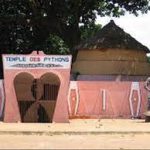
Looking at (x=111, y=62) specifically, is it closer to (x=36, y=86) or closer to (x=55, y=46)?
(x=36, y=86)

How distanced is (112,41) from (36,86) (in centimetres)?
989

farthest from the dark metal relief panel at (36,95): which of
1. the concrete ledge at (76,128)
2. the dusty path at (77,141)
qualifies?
the dusty path at (77,141)

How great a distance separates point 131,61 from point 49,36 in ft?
38.6

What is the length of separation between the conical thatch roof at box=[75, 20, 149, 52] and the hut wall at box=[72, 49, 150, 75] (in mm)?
290

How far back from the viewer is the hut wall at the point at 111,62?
Result: 34.7m

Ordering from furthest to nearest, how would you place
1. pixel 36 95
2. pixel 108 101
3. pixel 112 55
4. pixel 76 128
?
1. pixel 112 55
2. pixel 108 101
3. pixel 36 95
4. pixel 76 128

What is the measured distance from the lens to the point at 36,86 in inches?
1029

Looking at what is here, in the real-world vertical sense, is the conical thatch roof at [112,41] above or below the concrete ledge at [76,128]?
above

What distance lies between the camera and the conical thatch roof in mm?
34709

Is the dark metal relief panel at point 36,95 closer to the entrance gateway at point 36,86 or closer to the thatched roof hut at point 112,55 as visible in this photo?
the entrance gateway at point 36,86

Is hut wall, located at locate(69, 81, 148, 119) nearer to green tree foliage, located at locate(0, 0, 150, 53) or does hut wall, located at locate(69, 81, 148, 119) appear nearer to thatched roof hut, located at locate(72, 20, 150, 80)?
thatched roof hut, located at locate(72, 20, 150, 80)

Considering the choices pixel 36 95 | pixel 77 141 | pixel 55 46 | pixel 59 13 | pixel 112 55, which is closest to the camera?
pixel 77 141

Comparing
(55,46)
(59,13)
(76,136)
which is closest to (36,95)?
(76,136)

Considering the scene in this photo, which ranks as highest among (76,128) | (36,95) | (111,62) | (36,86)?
(111,62)
